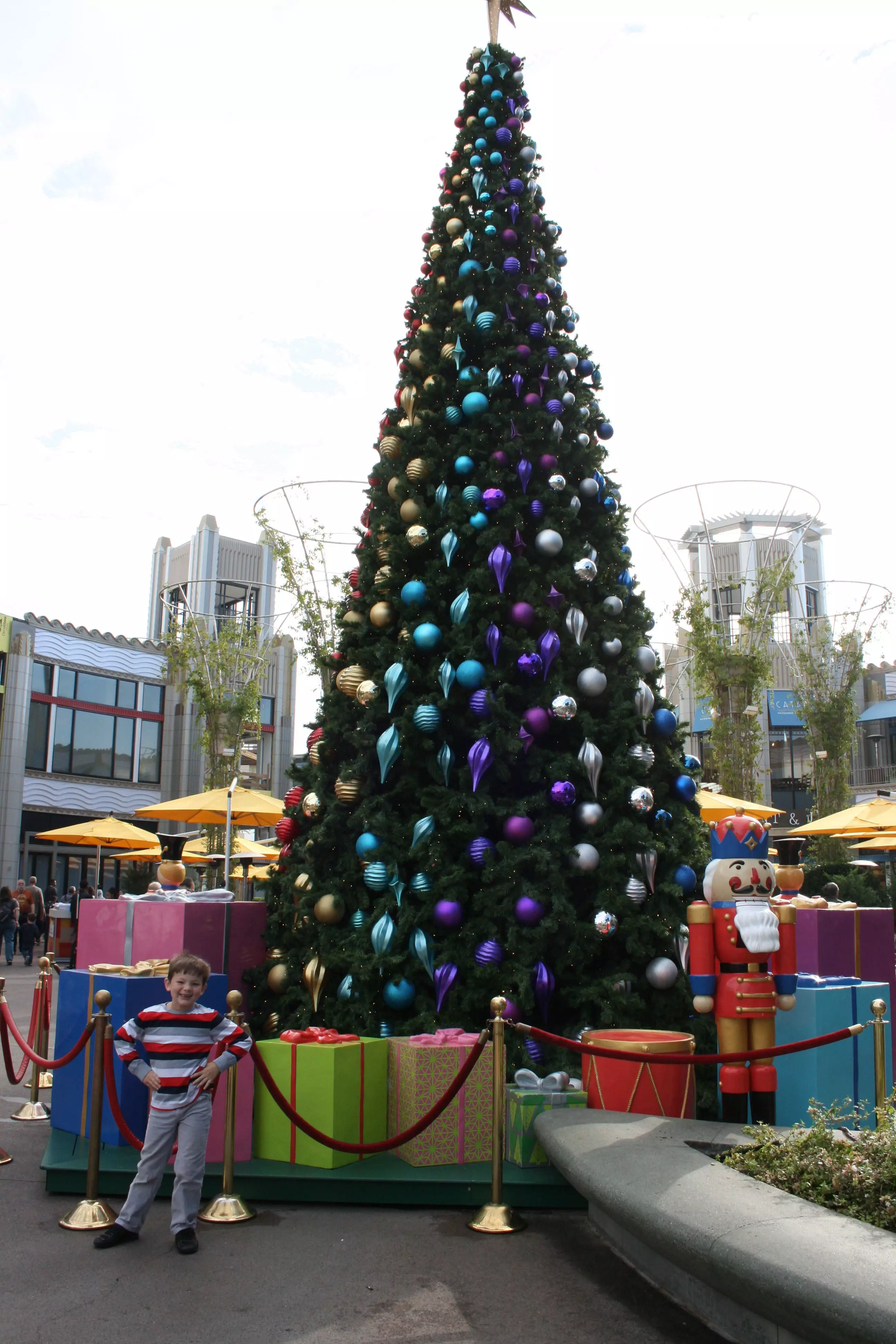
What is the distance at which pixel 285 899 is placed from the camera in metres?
7.25

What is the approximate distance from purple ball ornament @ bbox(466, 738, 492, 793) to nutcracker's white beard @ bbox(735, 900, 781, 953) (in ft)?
5.81

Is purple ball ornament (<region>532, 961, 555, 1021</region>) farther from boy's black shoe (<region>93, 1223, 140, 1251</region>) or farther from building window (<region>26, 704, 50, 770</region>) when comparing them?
building window (<region>26, 704, 50, 770</region>)

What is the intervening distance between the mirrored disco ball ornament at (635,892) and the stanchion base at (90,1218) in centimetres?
340

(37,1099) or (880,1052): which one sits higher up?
(880,1052)

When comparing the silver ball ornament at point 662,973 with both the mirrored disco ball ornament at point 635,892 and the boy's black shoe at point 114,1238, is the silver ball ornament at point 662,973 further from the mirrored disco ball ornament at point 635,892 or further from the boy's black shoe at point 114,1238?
the boy's black shoe at point 114,1238

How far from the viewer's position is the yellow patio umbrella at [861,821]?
54.3ft

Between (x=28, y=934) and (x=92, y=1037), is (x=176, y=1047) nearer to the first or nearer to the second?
(x=92, y=1037)

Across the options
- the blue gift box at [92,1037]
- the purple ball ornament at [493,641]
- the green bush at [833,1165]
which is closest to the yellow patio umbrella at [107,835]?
the blue gift box at [92,1037]

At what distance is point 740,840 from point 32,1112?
18.5 ft

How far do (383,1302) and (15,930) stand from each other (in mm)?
22270

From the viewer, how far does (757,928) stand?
18.3 ft

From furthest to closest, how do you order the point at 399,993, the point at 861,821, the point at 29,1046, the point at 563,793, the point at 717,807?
the point at 861,821 → the point at 717,807 → the point at 29,1046 → the point at 563,793 → the point at 399,993

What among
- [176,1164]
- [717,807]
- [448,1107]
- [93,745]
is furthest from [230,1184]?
[93,745]

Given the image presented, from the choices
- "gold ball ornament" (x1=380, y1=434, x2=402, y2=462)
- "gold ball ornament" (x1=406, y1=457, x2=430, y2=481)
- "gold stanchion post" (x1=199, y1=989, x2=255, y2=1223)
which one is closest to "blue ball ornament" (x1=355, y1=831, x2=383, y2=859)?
"gold stanchion post" (x1=199, y1=989, x2=255, y2=1223)
